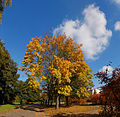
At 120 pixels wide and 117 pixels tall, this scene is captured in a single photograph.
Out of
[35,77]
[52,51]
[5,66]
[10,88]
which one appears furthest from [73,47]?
[10,88]

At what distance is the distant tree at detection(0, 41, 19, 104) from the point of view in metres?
28.0

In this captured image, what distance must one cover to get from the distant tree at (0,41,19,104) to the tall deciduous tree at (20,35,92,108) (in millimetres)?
16106

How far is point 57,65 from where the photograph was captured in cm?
1345

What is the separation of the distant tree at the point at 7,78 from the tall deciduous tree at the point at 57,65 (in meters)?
16.1

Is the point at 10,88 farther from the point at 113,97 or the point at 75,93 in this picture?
the point at 113,97

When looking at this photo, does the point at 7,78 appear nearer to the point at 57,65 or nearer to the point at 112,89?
the point at 57,65

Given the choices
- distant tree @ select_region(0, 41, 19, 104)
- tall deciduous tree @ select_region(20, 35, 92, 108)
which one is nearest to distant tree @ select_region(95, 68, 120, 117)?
tall deciduous tree @ select_region(20, 35, 92, 108)

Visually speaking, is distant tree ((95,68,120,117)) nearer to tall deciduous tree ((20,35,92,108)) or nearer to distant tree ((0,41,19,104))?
tall deciduous tree ((20,35,92,108))

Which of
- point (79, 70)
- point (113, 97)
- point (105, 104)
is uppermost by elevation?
point (79, 70)

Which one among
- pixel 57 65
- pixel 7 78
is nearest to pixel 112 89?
pixel 57 65

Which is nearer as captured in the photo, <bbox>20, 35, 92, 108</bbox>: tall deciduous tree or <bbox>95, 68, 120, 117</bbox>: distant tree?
<bbox>95, 68, 120, 117</bbox>: distant tree

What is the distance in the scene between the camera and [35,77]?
13242mm

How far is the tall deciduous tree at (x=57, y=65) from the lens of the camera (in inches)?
525

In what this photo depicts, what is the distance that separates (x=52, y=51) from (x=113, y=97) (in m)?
11.0
